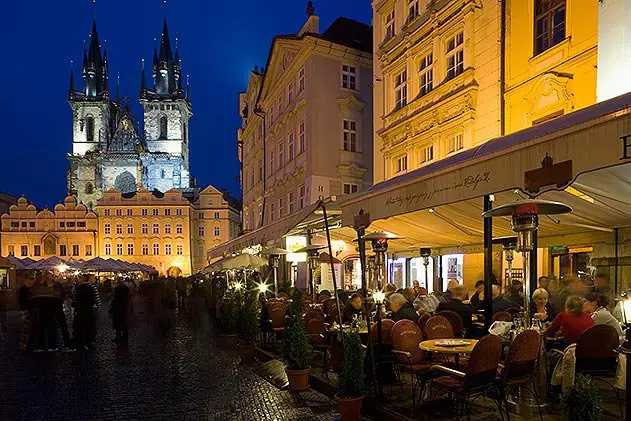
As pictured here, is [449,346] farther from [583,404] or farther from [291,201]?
[291,201]

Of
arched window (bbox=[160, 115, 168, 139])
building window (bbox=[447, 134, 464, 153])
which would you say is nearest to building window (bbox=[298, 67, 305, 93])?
building window (bbox=[447, 134, 464, 153])

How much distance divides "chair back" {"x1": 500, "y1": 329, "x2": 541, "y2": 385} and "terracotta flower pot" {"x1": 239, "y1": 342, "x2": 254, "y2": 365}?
6.75m

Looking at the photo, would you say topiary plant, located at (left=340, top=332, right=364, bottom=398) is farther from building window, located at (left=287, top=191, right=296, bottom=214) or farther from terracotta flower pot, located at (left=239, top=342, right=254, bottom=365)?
building window, located at (left=287, top=191, right=296, bottom=214)

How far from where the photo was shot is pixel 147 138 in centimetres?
10238

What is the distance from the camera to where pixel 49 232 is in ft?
262

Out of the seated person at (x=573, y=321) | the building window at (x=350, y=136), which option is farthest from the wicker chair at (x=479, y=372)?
the building window at (x=350, y=136)

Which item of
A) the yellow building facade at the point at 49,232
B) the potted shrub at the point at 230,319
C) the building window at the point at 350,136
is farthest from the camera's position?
the yellow building facade at the point at 49,232

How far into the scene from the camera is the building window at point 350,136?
2873cm

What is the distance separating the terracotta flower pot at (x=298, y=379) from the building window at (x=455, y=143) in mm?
10215

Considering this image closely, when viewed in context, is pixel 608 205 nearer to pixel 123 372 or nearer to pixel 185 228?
pixel 123 372

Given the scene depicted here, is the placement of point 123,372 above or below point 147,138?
below

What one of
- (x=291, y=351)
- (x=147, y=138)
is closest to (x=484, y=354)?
(x=291, y=351)

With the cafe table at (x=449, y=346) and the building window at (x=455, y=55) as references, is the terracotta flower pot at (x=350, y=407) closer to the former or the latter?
the cafe table at (x=449, y=346)

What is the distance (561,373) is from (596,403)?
2.84 meters
